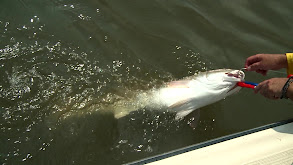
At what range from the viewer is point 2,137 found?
99.3 inches

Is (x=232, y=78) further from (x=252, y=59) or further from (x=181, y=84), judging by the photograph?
(x=181, y=84)

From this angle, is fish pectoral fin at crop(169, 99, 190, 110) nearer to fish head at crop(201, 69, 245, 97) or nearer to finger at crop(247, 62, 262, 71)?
fish head at crop(201, 69, 245, 97)

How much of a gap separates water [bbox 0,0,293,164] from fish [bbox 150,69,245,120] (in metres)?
0.17

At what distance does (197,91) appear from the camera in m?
2.53

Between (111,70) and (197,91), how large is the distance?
1.16 meters

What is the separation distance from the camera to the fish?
7.83 feet

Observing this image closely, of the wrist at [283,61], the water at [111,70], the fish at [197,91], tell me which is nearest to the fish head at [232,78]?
the fish at [197,91]

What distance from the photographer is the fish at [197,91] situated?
7.83 ft

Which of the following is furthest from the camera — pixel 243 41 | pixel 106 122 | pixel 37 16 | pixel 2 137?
pixel 243 41

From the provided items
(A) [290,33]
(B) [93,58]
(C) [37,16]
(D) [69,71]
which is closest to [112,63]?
(B) [93,58]

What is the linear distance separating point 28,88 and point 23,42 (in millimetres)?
672

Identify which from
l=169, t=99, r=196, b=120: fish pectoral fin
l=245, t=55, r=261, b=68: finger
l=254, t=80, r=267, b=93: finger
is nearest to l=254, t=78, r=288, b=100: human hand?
l=254, t=80, r=267, b=93: finger

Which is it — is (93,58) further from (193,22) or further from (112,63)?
(193,22)

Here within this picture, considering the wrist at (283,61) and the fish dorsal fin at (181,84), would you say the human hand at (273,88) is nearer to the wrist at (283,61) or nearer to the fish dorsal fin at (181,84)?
the wrist at (283,61)
